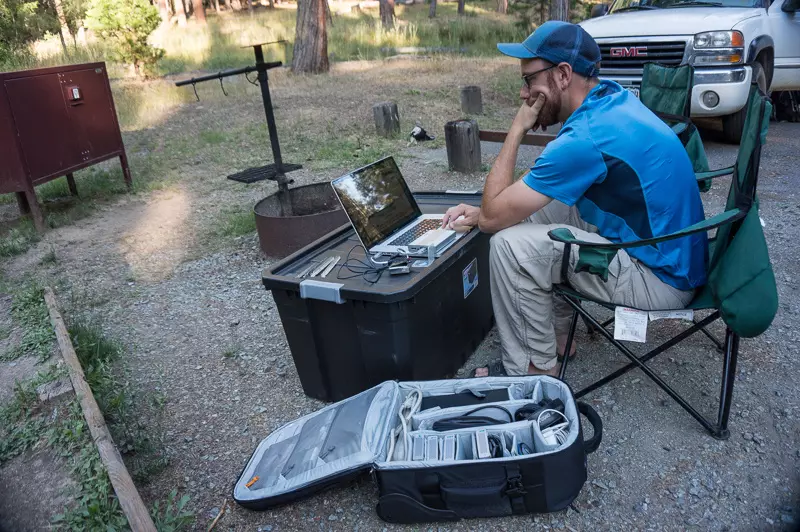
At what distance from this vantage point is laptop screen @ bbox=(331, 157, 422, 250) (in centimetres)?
309

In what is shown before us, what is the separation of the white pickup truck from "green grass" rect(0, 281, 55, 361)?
238 inches

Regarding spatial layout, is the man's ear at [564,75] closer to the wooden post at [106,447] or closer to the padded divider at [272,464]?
the padded divider at [272,464]

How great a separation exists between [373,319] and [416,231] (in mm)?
776

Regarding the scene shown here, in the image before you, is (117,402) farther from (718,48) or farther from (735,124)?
(735,124)

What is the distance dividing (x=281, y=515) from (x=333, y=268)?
44.1 inches

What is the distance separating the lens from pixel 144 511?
225cm

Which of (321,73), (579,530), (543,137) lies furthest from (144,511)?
(321,73)

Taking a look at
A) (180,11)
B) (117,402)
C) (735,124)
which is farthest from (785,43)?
(180,11)

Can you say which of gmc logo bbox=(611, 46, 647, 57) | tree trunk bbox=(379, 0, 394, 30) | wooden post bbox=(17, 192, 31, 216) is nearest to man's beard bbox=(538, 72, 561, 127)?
gmc logo bbox=(611, 46, 647, 57)

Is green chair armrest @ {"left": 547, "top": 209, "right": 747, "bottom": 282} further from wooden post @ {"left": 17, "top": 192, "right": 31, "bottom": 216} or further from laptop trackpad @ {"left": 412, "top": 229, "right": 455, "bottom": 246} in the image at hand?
wooden post @ {"left": 17, "top": 192, "right": 31, "bottom": 216}

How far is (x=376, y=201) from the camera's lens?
3.26 meters

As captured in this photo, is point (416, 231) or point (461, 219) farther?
point (416, 231)

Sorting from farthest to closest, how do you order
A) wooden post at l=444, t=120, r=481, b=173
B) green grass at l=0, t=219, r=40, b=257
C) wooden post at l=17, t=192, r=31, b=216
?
wooden post at l=444, t=120, r=481, b=173 → wooden post at l=17, t=192, r=31, b=216 → green grass at l=0, t=219, r=40, b=257

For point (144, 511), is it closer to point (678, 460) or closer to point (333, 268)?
point (333, 268)
